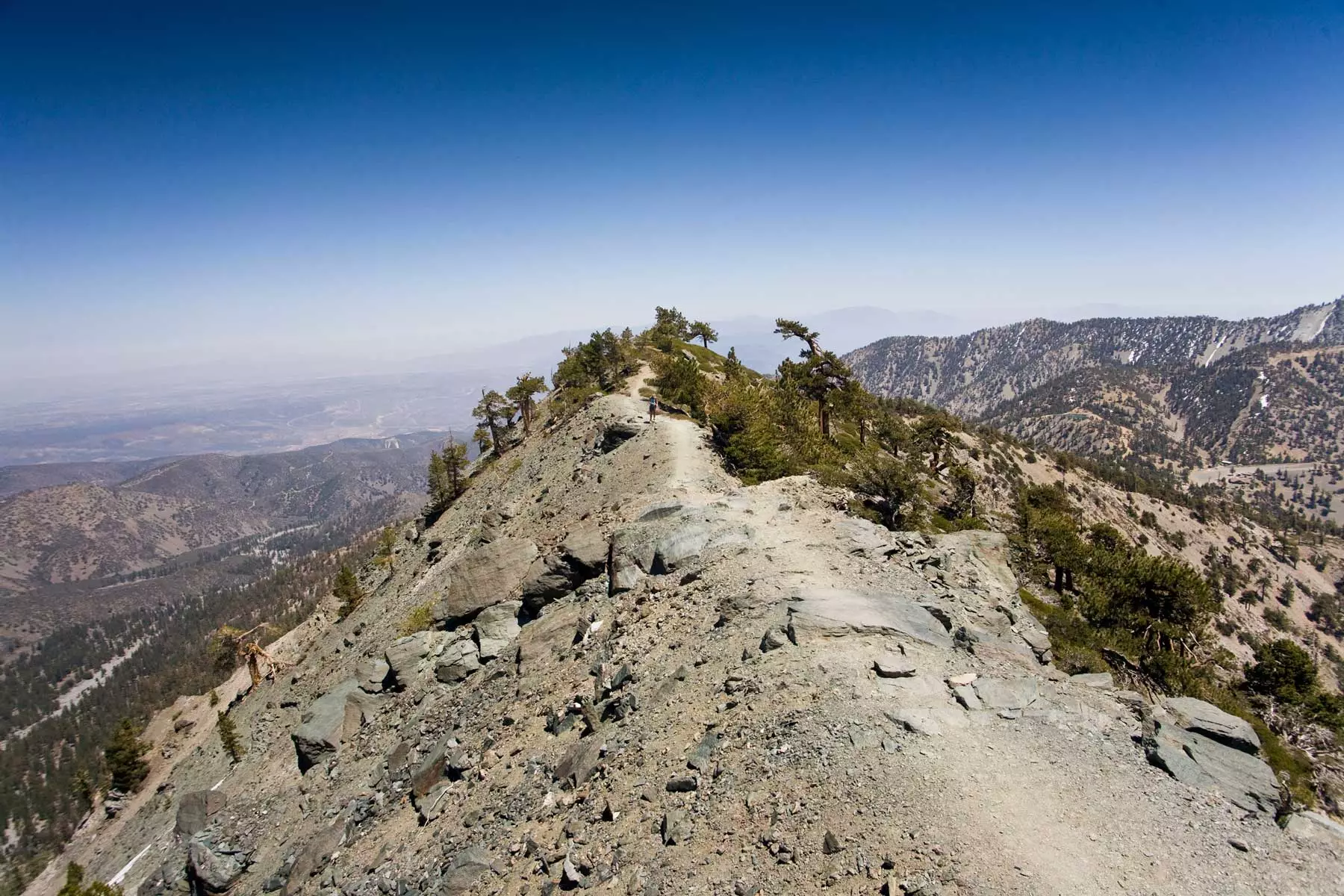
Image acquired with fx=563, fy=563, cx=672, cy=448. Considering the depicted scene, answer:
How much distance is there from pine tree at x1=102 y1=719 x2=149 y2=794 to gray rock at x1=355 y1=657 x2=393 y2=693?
166 ft

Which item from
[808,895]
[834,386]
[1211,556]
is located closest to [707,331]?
[834,386]

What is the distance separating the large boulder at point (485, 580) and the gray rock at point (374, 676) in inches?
136

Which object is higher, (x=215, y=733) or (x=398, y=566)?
(x=398, y=566)

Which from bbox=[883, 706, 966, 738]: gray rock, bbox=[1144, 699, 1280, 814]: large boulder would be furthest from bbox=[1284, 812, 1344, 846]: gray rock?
bbox=[883, 706, 966, 738]: gray rock

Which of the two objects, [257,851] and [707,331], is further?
[707,331]

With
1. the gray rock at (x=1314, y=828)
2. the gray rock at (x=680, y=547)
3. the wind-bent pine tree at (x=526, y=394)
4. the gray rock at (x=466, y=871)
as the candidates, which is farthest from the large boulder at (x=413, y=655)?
the wind-bent pine tree at (x=526, y=394)

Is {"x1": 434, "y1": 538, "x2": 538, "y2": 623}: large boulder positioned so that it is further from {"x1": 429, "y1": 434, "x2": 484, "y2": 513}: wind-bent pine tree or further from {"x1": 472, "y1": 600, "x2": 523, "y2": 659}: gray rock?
{"x1": 429, "y1": 434, "x2": 484, "y2": 513}: wind-bent pine tree

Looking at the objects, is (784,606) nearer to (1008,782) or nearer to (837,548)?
(837,548)

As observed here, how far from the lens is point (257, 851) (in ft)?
79.8

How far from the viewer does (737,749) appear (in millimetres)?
13188

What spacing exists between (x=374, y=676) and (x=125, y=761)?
52.7 meters

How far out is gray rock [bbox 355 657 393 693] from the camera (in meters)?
27.5

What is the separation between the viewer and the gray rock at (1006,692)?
14.4 m

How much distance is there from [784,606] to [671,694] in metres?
4.67
